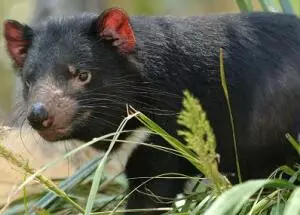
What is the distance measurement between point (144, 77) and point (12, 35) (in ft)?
1.89

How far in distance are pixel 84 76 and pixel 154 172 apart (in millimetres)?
515

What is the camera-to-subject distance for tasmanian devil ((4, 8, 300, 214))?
3.41m

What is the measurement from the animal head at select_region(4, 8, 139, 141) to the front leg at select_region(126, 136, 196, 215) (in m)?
0.19

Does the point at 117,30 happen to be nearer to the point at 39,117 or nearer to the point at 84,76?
the point at 84,76

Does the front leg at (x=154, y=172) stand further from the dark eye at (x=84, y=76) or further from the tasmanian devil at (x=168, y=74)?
the dark eye at (x=84, y=76)

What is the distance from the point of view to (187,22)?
372cm

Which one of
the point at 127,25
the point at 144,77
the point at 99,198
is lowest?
the point at 99,198

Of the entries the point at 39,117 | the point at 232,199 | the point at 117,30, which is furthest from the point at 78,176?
the point at 232,199

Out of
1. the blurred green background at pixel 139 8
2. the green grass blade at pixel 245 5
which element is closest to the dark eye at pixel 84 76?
the green grass blade at pixel 245 5

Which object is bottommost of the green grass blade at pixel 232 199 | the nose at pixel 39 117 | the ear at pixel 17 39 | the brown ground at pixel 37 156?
the brown ground at pixel 37 156

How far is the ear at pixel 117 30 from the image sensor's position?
3.44 meters

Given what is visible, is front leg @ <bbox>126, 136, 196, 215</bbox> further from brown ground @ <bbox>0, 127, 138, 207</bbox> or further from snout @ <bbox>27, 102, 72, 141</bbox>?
snout @ <bbox>27, 102, 72, 141</bbox>

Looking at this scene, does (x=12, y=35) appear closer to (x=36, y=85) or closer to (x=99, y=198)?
(x=36, y=85)

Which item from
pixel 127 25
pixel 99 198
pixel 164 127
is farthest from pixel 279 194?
pixel 99 198
